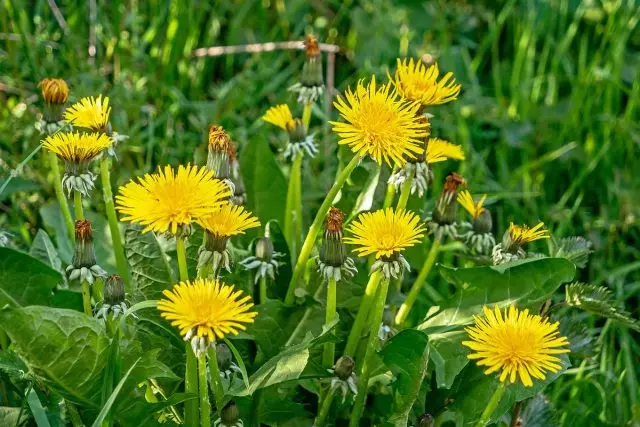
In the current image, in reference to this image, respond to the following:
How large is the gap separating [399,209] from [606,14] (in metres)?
2.30

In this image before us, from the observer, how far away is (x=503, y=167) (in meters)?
3.12

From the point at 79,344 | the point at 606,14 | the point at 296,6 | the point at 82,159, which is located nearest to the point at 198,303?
the point at 79,344

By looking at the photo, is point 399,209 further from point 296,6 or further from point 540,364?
point 296,6

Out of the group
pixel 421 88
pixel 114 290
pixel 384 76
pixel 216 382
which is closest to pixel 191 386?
pixel 216 382

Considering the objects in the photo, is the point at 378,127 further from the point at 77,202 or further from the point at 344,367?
the point at 77,202

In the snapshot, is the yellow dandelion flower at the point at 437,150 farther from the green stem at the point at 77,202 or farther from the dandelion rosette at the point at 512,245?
the green stem at the point at 77,202

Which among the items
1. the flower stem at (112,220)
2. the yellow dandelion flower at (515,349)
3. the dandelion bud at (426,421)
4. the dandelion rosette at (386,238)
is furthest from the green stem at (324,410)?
the flower stem at (112,220)

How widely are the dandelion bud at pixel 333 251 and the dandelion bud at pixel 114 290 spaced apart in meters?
0.33

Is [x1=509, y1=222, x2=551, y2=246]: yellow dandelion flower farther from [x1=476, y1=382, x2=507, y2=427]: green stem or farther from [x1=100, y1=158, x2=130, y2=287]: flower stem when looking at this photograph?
[x1=100, y1=158, x2=130, y2=287]: flower stem

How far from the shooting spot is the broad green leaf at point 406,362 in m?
1.60

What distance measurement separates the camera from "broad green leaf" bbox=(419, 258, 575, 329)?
68.4 inches

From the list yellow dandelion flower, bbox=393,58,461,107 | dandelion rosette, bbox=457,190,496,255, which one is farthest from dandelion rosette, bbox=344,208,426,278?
dandelion rosette, bbox=457,190,496,255

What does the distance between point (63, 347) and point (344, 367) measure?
0.47 meters

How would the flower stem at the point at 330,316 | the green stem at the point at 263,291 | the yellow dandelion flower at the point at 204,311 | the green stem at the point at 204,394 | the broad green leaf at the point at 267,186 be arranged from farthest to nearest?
the broad green leaf at the point at 267,186
the green stem at the point at 263,291
the flower stem at the point at 330,316
the green stem at the point at 204,394
the yellow dandelion flower at the point at 204,311
